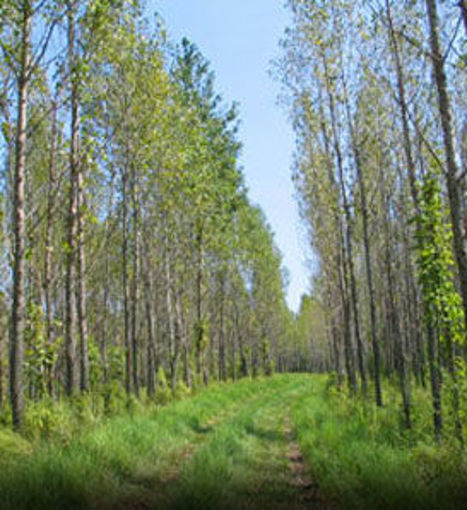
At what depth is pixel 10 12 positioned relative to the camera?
8.02 meters

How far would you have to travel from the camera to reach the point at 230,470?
20.0ft

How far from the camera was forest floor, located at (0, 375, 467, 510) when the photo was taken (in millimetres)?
4801

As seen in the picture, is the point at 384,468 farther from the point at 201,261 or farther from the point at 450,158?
the point at 201,261

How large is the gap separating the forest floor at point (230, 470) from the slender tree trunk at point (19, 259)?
704mm

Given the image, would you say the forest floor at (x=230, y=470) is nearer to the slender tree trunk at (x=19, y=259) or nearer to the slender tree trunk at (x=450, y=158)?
the slender tree trunk at (x=19, y=259)

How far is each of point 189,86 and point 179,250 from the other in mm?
7519

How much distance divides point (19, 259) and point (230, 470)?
15.5 feet

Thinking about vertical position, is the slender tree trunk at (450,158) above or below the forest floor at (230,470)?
above

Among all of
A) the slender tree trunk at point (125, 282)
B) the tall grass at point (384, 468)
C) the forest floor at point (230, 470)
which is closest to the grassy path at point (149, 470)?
the forest floor at point (230, 470)

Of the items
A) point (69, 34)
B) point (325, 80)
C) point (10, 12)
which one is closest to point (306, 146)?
point (325, 80)

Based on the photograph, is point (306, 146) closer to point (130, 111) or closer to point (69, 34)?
point (130, 111)

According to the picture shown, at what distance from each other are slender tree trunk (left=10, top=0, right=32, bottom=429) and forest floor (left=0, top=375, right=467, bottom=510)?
70 centimetres

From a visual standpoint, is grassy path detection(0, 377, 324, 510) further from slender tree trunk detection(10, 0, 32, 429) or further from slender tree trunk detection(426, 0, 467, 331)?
slender tree trunk detection(426, 0, 467, 331)

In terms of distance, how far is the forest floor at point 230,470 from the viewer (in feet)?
15.8
